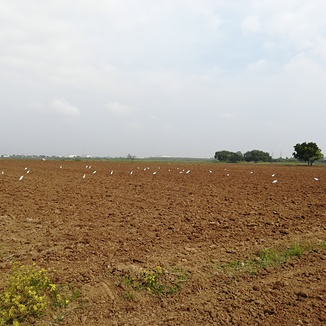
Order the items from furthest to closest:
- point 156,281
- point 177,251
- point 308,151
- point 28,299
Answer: point 308,151
point 177,251
point 156,281
point 28,299

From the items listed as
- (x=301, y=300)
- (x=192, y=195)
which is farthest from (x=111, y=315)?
(x=192, y=195)

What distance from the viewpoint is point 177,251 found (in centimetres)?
621

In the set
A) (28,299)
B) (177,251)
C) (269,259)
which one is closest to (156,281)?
(177,251)

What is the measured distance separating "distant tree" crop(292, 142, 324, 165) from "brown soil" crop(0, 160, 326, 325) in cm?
5789

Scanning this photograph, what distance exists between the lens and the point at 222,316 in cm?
402

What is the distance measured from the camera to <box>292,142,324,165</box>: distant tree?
6270 centimetres

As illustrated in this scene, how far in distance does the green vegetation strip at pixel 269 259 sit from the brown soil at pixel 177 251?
0.11 meters

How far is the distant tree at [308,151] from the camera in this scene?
62700 mm

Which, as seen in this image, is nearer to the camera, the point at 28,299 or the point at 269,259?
the point at 28,299

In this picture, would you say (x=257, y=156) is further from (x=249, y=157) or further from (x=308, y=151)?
(x=308, y=151)

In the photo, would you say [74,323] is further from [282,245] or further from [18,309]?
[282,245]

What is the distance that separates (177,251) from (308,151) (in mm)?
65672

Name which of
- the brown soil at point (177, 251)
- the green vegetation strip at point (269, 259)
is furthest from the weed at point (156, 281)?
the green vegetation strip at point (269, 259)

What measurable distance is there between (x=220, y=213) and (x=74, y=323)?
6554mm
